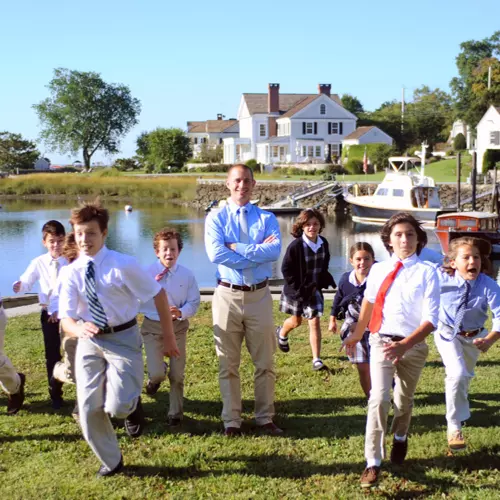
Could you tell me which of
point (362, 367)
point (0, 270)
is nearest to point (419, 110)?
point (0, 270)

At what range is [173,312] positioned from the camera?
5.69 meters

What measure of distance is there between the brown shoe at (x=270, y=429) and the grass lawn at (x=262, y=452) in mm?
75

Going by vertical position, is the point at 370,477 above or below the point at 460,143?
below

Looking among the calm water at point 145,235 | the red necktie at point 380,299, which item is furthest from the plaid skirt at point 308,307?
the calm water at point 145,235

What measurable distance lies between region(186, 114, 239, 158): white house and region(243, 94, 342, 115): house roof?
31.2ft

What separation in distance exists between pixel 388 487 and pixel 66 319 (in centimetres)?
240

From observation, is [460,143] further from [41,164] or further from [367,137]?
Answer: [41,164]

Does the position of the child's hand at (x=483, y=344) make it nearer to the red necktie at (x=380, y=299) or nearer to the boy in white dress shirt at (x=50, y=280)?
the red necktie at (x=380, y=299)

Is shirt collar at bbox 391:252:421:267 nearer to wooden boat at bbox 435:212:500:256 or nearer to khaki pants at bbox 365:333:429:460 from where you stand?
khaki pants at bbox 365:333:429:460

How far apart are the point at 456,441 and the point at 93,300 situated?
2.75 metres

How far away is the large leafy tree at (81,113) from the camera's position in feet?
326

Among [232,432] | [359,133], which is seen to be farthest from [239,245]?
[359,133]

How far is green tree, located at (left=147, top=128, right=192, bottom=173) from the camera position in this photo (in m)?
82.6

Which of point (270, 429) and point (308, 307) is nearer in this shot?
point (270, 429)
